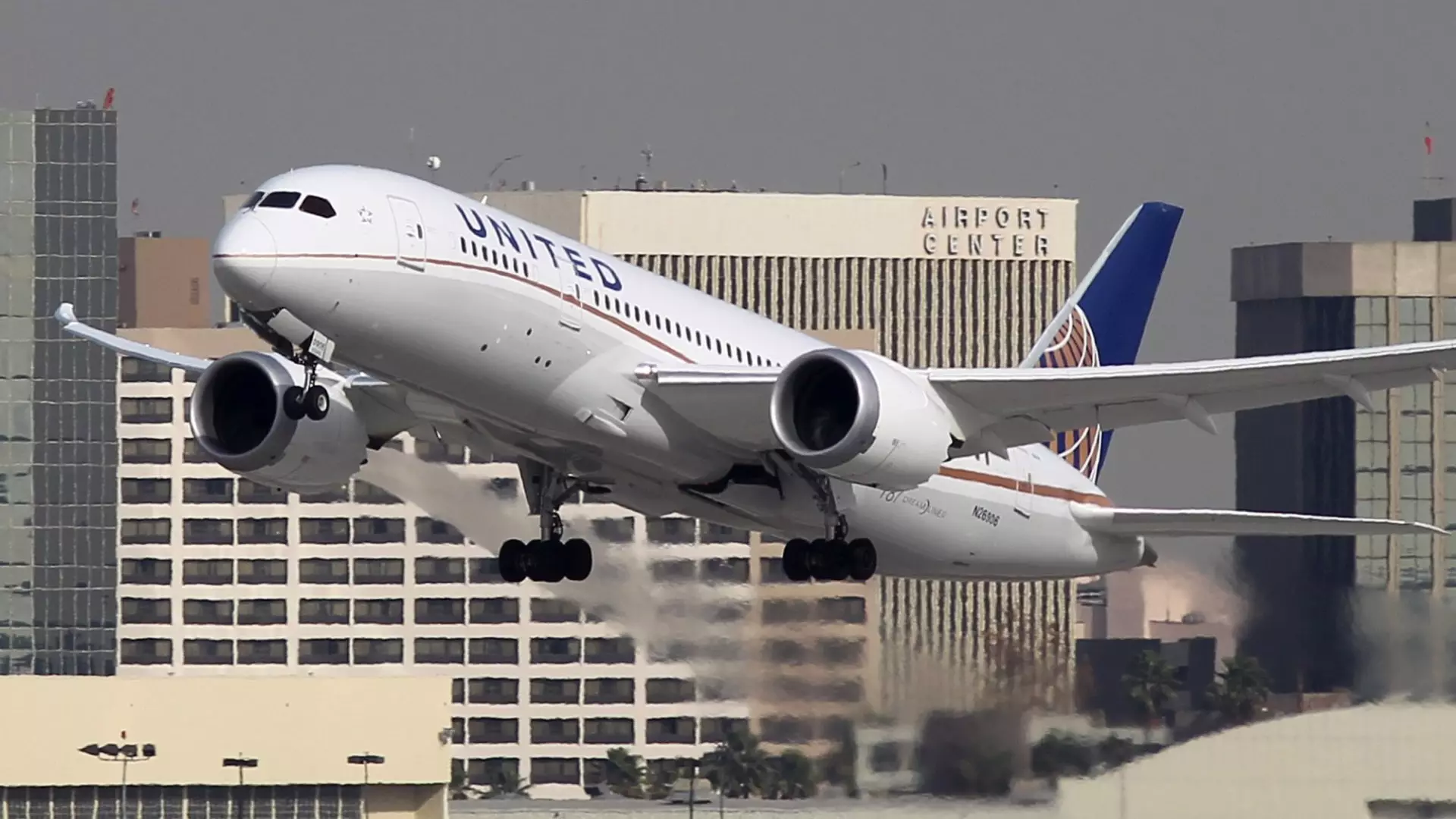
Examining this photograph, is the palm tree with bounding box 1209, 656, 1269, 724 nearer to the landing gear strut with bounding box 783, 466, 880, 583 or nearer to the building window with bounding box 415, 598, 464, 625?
the landing gear strut with bounding box 783, 466, 880, 583

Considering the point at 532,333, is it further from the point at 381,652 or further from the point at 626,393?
the point at 381,652

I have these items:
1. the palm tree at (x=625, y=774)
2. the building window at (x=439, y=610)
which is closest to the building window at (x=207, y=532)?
the building window at (x=439, y=610)

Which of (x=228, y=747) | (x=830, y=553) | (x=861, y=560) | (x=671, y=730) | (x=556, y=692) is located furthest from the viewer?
(x=556, y=692)

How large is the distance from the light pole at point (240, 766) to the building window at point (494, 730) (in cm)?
1683

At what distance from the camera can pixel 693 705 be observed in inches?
1992

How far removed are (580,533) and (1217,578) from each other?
1360 centimetres

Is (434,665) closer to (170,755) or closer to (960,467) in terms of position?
(170,755)

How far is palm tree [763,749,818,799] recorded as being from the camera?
A: 49750mm

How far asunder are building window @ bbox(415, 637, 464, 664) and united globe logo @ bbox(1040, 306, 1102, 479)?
37159 mm

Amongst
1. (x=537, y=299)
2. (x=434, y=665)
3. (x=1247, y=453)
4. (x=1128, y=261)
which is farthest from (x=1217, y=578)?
(x=1247, y=453)

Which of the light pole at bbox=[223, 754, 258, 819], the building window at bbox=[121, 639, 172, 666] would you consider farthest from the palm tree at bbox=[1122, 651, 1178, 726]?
the building window at bbox=[121, 639, 172, 666]

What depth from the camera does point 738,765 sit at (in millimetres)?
54562

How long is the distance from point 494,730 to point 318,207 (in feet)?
165

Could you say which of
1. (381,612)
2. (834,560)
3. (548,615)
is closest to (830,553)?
(834,560)
